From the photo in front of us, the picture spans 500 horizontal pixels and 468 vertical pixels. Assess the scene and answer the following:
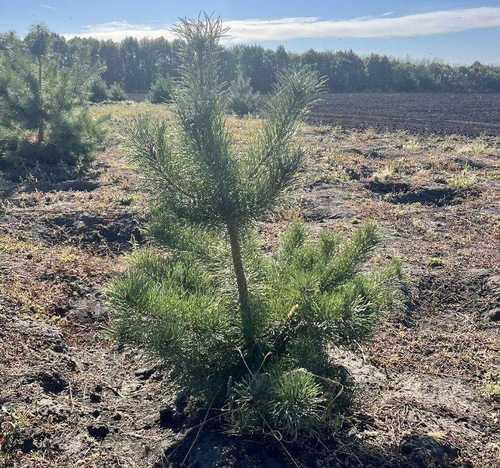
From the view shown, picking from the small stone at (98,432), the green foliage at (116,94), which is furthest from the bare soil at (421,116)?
the small stone at (98,432)

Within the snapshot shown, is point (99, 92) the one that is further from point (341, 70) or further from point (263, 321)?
point (263, 321)

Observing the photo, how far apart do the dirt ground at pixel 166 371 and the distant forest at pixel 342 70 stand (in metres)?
31.6

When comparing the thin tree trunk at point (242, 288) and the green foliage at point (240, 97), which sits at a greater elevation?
the green foliage at point (240, 97)

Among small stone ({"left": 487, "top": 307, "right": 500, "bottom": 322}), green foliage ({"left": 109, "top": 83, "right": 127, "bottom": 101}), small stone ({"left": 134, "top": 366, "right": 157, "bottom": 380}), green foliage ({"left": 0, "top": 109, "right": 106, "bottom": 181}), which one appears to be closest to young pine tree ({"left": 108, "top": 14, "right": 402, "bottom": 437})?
small stone ({"left": 134, "top": 366, "right": 157, "bottom": 380})

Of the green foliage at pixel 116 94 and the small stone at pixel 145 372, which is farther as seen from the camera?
the green foliage at pixel 116 94

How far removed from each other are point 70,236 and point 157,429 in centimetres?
391

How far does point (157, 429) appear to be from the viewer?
3055mm

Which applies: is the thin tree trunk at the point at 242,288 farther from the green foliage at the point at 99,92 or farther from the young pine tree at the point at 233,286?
the green foliage at the point at 99,92

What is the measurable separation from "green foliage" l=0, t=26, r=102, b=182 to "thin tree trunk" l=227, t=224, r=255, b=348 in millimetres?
8090

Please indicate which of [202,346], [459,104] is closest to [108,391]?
[202,346]

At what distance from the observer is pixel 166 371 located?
3475 mm

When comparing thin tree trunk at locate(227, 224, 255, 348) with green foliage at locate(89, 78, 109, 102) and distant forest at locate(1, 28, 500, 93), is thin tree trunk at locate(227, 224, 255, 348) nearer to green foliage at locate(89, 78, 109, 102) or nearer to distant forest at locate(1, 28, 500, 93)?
green foliage at locate(89, 78, 109, 102)

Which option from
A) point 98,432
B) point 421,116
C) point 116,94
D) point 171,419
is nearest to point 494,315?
point 171,419

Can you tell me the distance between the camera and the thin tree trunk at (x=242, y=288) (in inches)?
109
